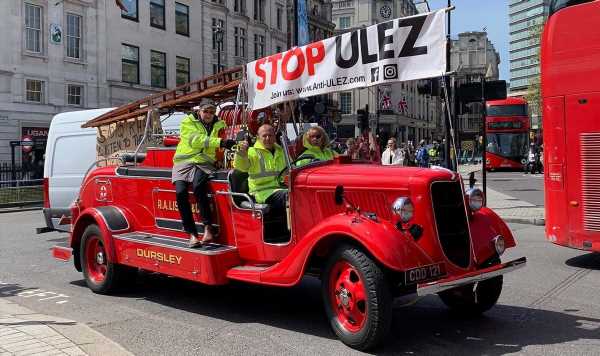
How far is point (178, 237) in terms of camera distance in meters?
7.01

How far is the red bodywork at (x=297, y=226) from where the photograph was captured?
5.03m

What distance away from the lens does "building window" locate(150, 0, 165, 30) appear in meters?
39.1

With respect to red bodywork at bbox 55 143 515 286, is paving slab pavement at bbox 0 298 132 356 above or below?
below

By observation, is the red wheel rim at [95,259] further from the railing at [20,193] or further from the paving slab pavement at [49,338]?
the railing at [20,193]

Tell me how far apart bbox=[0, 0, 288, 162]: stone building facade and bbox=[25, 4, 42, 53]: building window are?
0.05m

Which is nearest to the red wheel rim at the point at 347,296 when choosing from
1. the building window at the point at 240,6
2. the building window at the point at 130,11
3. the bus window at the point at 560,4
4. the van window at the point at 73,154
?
the bus window at the point at 560,4

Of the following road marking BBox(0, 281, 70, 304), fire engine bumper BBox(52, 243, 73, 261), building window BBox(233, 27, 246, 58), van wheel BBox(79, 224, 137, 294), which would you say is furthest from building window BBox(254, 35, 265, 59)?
road marking BBox(0, 281, 70, 304)

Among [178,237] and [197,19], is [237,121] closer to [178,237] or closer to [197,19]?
[178,237]

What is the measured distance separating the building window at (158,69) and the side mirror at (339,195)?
3591 centimetres

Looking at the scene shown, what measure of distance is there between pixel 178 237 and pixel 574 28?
612cm

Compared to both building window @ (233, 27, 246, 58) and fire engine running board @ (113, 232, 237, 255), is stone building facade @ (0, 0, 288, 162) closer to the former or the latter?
building window @ (233, 27, 246, 58)

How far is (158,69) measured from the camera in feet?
131

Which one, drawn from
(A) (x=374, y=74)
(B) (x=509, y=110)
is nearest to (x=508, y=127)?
(B) (x=509, y=110)

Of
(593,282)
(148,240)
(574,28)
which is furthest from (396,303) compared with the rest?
(574,28)
